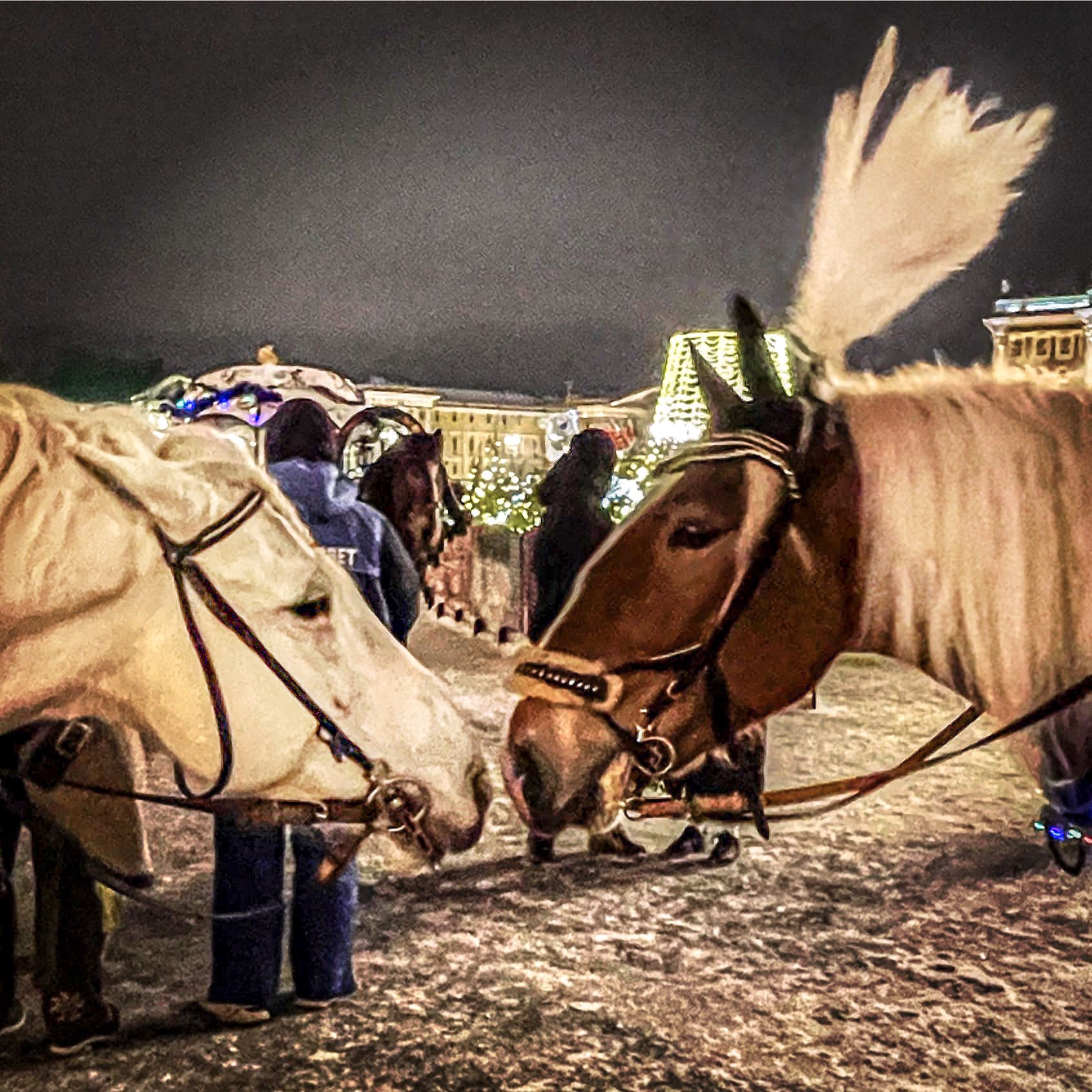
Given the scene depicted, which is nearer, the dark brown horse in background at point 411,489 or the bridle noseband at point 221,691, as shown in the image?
the bridle noseband at point 221,691

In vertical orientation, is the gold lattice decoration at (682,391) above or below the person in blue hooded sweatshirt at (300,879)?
above

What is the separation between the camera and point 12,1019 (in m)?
2.76

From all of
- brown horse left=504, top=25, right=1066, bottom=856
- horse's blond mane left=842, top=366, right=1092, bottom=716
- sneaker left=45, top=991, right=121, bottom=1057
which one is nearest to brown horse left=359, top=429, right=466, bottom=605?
sneaker left=45, top=991, right=121, bottom=1057

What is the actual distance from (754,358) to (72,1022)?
2688 millimetres

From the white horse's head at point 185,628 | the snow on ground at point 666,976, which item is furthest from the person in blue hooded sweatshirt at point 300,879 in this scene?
the white horse's head at point 185,628

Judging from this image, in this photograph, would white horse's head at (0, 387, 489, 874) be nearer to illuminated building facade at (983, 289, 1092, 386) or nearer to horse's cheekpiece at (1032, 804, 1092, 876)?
horse's cheekpiece at (1032, 804, 1092, 876)

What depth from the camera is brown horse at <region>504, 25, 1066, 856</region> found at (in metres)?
1.56

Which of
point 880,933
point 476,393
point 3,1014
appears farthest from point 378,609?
point 476,393

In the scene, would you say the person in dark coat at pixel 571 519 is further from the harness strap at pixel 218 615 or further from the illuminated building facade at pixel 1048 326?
the harness strap at pixel 218 615

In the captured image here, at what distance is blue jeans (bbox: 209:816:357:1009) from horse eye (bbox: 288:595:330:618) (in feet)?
3.51

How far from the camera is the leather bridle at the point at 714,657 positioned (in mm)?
1572

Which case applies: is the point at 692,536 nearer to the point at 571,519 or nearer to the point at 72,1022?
the point at 72,1022

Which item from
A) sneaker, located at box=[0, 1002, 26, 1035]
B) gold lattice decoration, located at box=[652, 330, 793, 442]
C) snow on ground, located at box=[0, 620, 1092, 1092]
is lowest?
snow on ground, located at box=[0, 620, 1092, 1092]

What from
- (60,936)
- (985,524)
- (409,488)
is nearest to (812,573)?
(985,524)
